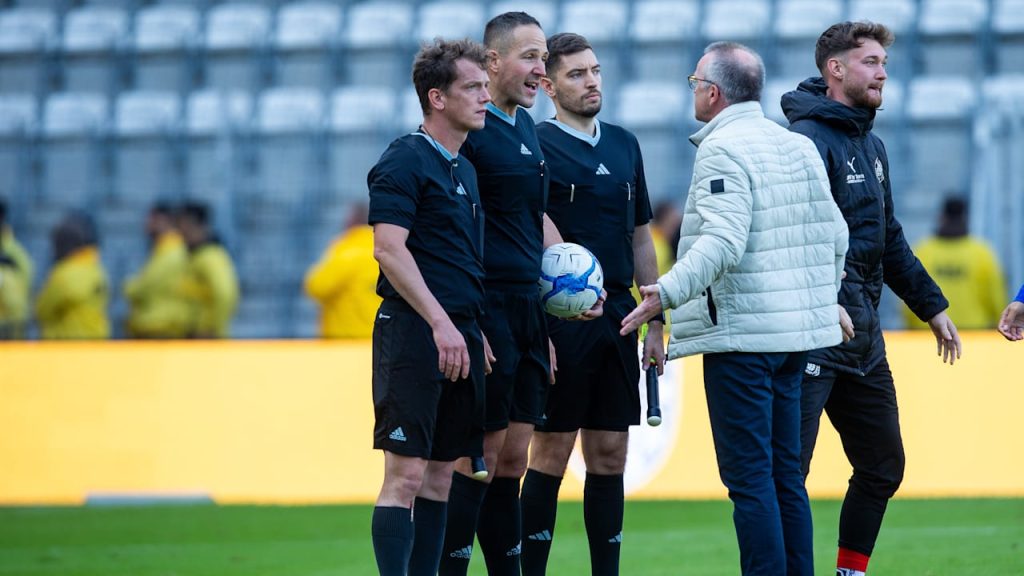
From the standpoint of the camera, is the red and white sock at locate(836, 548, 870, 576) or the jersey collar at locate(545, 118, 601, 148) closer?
the red and white sock at locate(836, 548, 870, 576)

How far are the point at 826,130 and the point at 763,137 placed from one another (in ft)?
1.88

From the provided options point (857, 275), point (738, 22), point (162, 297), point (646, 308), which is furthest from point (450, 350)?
point (738, 22)

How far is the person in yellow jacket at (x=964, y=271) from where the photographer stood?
11477 mm

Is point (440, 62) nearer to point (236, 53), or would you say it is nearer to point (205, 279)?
point (205, 279)

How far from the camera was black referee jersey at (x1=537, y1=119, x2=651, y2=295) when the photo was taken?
6.00 meters

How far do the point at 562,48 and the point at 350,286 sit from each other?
18.6ft

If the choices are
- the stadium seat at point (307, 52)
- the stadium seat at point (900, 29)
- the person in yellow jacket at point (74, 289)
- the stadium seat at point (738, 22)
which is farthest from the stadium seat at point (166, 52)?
the stadium seat at point (900, 29)

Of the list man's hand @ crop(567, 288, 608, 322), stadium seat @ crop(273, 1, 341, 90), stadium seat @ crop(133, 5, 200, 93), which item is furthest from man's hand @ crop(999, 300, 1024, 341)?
stadium seat @ crop(133, 5, 200, 93)

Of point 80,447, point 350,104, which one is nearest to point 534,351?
point 80,447

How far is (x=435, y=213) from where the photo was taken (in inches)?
206

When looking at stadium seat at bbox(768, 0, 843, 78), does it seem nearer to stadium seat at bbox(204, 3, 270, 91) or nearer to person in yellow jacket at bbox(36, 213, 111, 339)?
stadium seat at bbox(204, 3, 270, 91)

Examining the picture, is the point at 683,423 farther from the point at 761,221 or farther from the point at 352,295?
the point at 761,221

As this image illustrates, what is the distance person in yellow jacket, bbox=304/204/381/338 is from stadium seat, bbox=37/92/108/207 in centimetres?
548

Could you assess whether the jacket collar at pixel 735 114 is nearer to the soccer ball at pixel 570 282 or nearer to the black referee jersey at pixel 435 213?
the soccer ball at pixel 570 282
